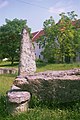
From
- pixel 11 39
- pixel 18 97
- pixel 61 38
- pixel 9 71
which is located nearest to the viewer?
pixel 18 97

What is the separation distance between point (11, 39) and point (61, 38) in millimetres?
16510

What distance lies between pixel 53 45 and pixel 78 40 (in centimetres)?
392

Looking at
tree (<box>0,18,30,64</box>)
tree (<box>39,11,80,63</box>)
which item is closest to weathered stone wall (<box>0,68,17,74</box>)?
tree (<box>39,11,80,63</box>)

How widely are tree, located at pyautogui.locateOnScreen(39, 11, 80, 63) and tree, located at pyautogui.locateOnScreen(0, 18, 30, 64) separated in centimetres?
1125

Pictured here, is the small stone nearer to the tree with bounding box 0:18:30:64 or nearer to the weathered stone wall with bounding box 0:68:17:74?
the weathered stone wall with bounding box 0:68:17:74

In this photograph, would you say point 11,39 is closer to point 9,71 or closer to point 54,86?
point 9,71

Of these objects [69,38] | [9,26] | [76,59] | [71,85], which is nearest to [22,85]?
[71,85]

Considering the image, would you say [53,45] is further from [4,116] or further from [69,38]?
[4,116]

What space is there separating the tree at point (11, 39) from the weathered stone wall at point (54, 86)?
4915 cm

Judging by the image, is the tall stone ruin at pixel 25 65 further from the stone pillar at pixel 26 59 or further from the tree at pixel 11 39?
the tree at pixel 11 39

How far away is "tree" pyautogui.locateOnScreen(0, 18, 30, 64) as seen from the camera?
57.8m

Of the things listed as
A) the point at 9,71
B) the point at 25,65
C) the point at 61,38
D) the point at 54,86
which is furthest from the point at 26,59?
the point at 61,38

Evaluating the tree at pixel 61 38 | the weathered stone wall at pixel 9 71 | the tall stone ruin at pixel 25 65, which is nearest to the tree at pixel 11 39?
the tree at pixel 61 38

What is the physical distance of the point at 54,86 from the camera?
7.41 meters
